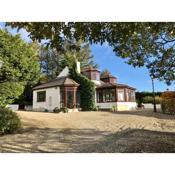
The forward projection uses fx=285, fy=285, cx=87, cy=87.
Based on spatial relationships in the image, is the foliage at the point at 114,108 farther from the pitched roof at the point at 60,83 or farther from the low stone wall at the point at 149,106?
the pitched roof at the point at 60,83

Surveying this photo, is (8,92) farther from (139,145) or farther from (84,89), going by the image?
(84,89)

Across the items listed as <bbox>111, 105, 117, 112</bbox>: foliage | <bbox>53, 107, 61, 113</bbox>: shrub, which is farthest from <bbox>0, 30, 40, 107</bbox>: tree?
<bbox>111, 105, 117, 112</bbox>: foliage

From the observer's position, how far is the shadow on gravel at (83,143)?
5984 mm

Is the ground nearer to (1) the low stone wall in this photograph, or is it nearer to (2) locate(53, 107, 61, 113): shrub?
(1) the low stone wall

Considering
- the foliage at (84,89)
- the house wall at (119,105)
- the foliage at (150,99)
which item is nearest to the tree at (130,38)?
the foliage at (150,99)

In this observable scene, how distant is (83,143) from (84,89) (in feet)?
40.0

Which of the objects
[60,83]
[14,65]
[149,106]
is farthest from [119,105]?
[14,65]

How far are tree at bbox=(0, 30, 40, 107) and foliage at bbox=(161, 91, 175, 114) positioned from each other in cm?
570

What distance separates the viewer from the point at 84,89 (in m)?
19.1
